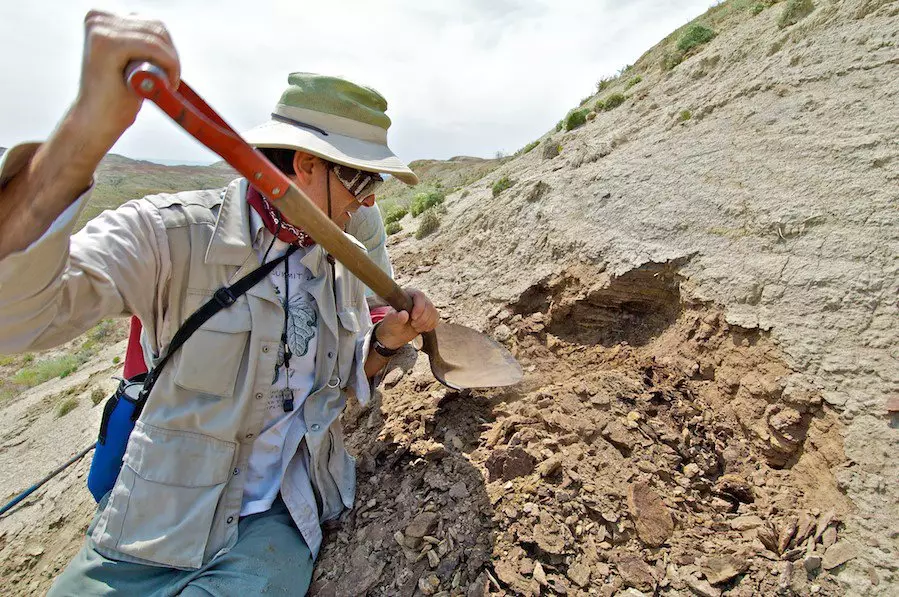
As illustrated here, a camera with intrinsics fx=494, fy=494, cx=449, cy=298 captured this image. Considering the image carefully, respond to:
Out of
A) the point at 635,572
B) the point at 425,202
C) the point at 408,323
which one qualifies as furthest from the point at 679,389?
the point at 425,202

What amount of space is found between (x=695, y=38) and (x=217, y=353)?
25.4 ft

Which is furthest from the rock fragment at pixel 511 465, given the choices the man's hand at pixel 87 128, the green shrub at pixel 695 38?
the green shrub at pixel 695 38

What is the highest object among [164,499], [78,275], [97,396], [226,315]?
[78,275]

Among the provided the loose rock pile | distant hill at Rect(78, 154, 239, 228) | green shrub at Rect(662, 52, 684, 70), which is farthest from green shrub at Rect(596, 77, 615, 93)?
distant hill at Rect(78, 154, 239, 228)

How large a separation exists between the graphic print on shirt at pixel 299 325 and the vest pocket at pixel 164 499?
42 cm

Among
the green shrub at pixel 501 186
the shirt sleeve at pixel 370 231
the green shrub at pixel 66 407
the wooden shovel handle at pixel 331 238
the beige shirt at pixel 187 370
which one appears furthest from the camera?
the green shrub at pixel 66 407

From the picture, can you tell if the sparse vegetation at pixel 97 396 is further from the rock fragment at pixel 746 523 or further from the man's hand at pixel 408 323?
the rock fragment at pixel 746 523

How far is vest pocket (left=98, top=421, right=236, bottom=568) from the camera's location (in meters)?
1.80

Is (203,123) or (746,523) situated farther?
(746,523)

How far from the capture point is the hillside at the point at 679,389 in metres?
1.93

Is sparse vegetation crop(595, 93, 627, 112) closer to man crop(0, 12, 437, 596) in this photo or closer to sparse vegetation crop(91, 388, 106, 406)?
man crop(0, 12, 437, 596)

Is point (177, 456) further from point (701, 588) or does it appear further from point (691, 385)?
point (691, 385)

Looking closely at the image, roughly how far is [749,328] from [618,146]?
2735 millimetres

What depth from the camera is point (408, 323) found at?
2324 millimetres
